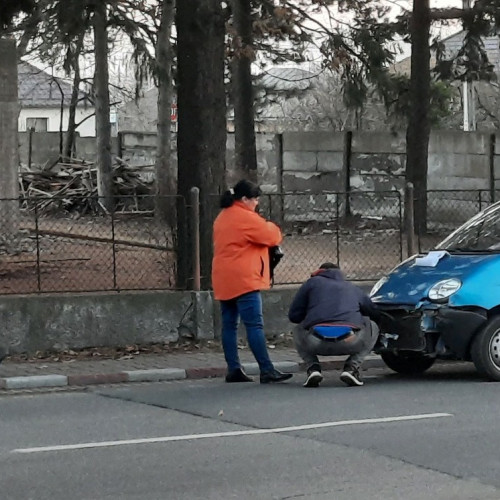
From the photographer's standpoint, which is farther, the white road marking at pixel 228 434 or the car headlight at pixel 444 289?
the car headlight at pixel 444 289

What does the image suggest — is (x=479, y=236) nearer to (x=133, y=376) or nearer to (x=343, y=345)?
(x=343, y=345)

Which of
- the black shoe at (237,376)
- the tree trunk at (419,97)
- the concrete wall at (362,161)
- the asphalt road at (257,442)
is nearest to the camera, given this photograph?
the asphalt road at (257,442)

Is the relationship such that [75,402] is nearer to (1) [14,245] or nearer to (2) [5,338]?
(2) [5,338]

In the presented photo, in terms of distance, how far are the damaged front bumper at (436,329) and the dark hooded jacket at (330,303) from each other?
269 mm

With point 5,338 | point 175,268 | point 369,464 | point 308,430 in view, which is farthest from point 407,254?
point 369,464

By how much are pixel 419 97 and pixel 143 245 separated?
971 cm

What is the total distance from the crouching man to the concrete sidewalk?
58.3 inches

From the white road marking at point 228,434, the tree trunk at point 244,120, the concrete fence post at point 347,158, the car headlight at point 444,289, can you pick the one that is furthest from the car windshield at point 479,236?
the concrete fence post at point 347,158

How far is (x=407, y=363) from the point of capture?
11812mm

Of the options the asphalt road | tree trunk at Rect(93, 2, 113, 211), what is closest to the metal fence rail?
the asphalt road

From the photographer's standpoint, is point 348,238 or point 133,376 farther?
point 348,238

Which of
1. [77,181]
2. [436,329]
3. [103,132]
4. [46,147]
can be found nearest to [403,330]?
[436,329]

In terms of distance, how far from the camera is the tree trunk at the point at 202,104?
553 inches

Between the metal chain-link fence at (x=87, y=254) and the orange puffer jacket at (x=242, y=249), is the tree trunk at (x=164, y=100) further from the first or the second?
the orange puffer jacket at (x=242, y=249)
